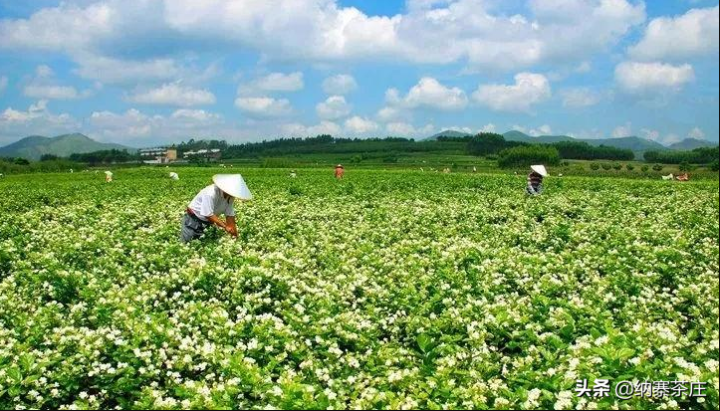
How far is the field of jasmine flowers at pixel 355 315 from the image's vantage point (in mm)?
6426

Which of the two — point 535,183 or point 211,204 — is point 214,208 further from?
point 535,183

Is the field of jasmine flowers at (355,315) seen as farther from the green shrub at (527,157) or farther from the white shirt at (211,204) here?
the green shrub at (527,157)

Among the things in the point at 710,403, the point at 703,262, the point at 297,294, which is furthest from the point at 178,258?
the point at 703,262

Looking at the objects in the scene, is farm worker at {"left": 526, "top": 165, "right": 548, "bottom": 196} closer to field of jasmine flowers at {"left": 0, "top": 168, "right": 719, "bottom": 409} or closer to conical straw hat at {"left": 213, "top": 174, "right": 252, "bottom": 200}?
field of jasmine flowers at {"left": 0, "top": 168, "right": 719, "bottom": 409}

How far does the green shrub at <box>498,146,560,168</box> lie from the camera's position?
132875 mm

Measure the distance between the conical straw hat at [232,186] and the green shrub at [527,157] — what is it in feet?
386

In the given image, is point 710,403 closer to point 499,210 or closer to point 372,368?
point 372,368

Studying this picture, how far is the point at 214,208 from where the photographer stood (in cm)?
1506

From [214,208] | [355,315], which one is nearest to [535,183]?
[214,208]

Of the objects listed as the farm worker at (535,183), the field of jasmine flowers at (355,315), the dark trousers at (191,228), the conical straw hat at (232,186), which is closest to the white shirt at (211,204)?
the dark trousers at (191,228)

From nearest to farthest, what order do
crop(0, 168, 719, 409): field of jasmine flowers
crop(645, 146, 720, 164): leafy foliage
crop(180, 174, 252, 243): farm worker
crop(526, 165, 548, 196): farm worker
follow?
1. crop(0, 168, 719, 409): field of jasmine flowers
2. crop(180, 174, 252, 243): farm worker
3. crop(526, 165, 548, 196): farm worker
4. crop(645, 146, 720, 164): leafy foliage

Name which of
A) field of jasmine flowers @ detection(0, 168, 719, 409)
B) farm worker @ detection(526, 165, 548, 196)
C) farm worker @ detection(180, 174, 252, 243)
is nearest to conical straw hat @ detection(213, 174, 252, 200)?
farm worker @ detection(180, 174, 252, 243)

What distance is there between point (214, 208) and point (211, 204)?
20cm

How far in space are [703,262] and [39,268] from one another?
47.0 feet
